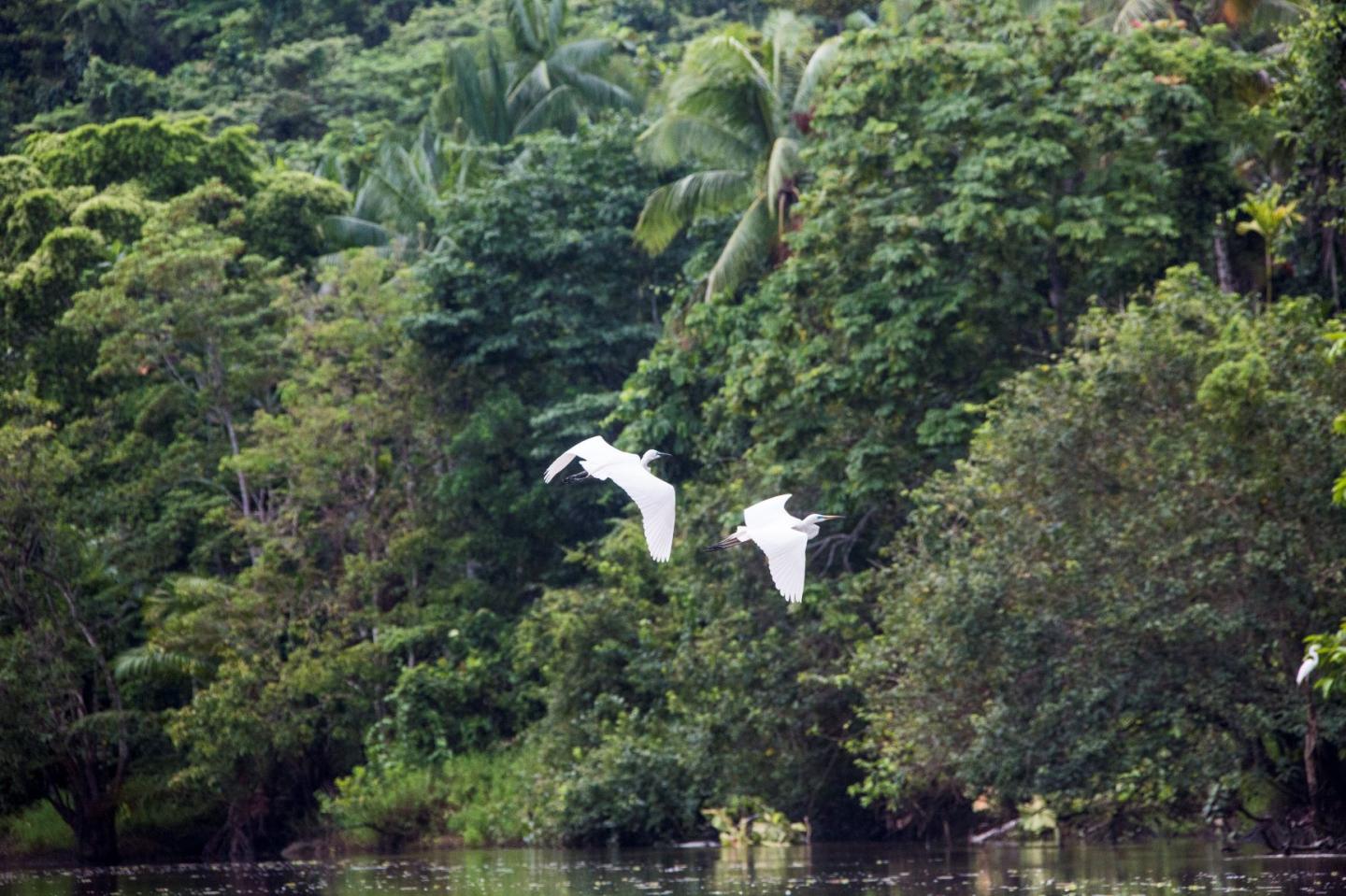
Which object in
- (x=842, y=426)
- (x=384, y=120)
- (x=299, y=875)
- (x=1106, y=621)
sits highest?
(x=384, y=120)

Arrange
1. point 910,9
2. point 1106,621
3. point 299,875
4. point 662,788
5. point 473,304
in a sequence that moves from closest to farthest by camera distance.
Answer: point 1106,621 → point 299,875 → point 662,788 → point 910,9 → point 473,304

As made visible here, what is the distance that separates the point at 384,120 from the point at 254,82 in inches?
107

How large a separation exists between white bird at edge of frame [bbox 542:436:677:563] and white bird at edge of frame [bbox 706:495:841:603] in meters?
0.37

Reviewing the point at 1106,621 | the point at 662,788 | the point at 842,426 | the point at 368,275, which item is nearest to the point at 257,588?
the point at 368,275

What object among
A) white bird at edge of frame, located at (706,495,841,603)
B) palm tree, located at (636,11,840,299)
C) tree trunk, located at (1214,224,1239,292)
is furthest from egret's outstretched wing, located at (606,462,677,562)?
palm tree, located at (636,11,840,299)

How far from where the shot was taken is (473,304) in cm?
2673

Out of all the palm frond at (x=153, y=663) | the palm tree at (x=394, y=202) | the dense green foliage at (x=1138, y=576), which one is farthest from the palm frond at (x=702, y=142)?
the palm frond at (x=153, y=663)

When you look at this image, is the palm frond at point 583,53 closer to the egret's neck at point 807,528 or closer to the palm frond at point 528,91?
the palm frond at point 528,91

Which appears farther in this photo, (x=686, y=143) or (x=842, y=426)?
(x=686, y=143)

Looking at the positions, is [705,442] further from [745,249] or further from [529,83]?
[529,83]

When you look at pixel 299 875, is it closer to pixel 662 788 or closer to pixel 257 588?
pixel 662 788

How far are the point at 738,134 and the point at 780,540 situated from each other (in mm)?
14192

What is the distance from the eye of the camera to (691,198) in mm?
25141

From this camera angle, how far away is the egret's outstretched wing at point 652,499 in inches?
446
